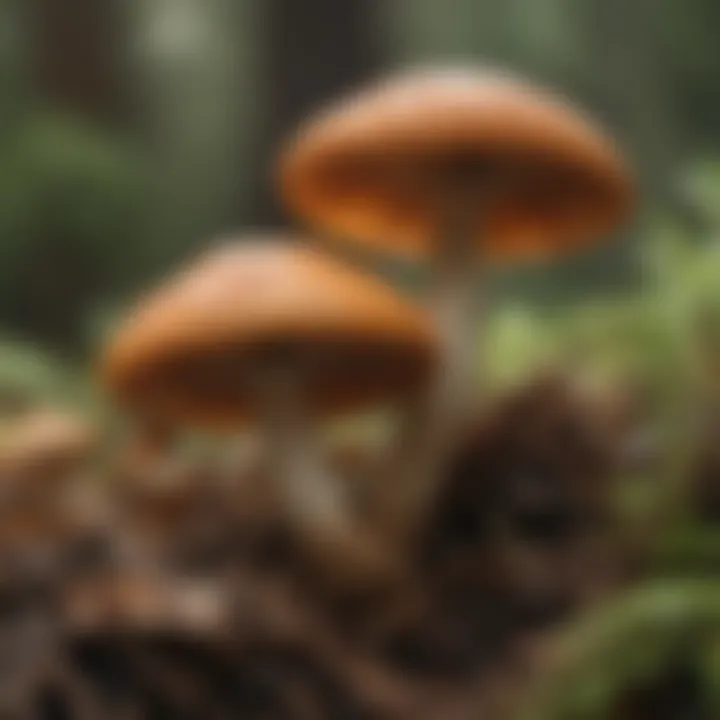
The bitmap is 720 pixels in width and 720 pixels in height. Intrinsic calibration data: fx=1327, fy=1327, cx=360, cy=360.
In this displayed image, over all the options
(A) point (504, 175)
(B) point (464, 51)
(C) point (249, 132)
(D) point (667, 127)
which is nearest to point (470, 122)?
(A) point (504, 175)

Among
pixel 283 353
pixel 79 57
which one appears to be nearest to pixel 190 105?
pixel 79 57

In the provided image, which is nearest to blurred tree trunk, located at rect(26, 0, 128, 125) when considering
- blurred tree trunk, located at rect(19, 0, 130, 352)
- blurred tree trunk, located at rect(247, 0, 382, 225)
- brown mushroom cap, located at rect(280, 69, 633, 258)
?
blurred tree trunk, located at rect(19, 0, 130, 352)

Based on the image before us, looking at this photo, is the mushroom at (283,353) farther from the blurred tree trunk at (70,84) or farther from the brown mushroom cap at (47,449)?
the blurred tree trunk at (70,84)

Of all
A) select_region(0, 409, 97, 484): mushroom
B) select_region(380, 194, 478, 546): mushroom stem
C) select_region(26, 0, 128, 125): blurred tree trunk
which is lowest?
select_region(0, 409, 97, 484): mushroom

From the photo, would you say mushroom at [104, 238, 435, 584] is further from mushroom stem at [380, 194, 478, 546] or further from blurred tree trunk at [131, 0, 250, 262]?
blurred tree trunk at [131, 0, 250, 262]

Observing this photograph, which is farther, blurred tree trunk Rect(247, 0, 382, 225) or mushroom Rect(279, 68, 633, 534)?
blurred tree trunk Rect(247, 0, 382, 225)

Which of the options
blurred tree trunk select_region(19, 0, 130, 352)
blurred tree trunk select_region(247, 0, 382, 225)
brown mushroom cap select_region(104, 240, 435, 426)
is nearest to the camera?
brown mushroom cap select_region(104, 240, 435, 426)
